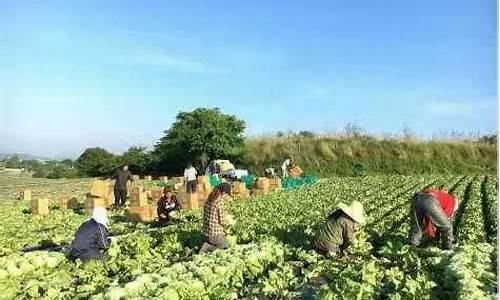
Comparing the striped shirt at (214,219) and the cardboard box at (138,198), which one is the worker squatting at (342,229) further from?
the cardboard box at (138,198)

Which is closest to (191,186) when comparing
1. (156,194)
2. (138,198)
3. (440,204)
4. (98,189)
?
(156,194)

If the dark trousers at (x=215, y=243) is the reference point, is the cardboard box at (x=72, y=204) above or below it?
above

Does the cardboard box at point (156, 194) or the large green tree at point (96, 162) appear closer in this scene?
the cardboard box at point (156, 194)

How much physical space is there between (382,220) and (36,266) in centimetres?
756

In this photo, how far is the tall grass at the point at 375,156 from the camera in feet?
135

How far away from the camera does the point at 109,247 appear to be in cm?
1059

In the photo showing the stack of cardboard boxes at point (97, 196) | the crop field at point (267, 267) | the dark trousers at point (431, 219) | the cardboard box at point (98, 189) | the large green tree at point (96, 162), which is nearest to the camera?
the crop field at point (267, 267)

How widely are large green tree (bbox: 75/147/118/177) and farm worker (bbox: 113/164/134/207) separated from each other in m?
25.7

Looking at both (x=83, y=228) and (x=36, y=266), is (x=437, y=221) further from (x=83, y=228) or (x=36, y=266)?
(x=36, y=266)

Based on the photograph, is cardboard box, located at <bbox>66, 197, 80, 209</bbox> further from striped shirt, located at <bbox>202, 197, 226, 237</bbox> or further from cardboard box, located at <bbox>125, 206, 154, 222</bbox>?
striped shirt, located at <bbox>202, 197, 226, 237</bbox>

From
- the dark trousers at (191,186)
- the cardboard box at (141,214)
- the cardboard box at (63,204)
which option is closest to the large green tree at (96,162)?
the cardboard box at (63,204)

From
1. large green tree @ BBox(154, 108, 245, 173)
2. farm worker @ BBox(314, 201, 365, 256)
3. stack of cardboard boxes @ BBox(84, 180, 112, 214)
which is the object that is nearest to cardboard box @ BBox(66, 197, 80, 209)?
stack of cardboard boxes @ BBox(84, 180, 112, 214)

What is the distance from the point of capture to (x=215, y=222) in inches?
423

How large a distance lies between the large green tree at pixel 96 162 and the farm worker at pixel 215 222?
3652cm
